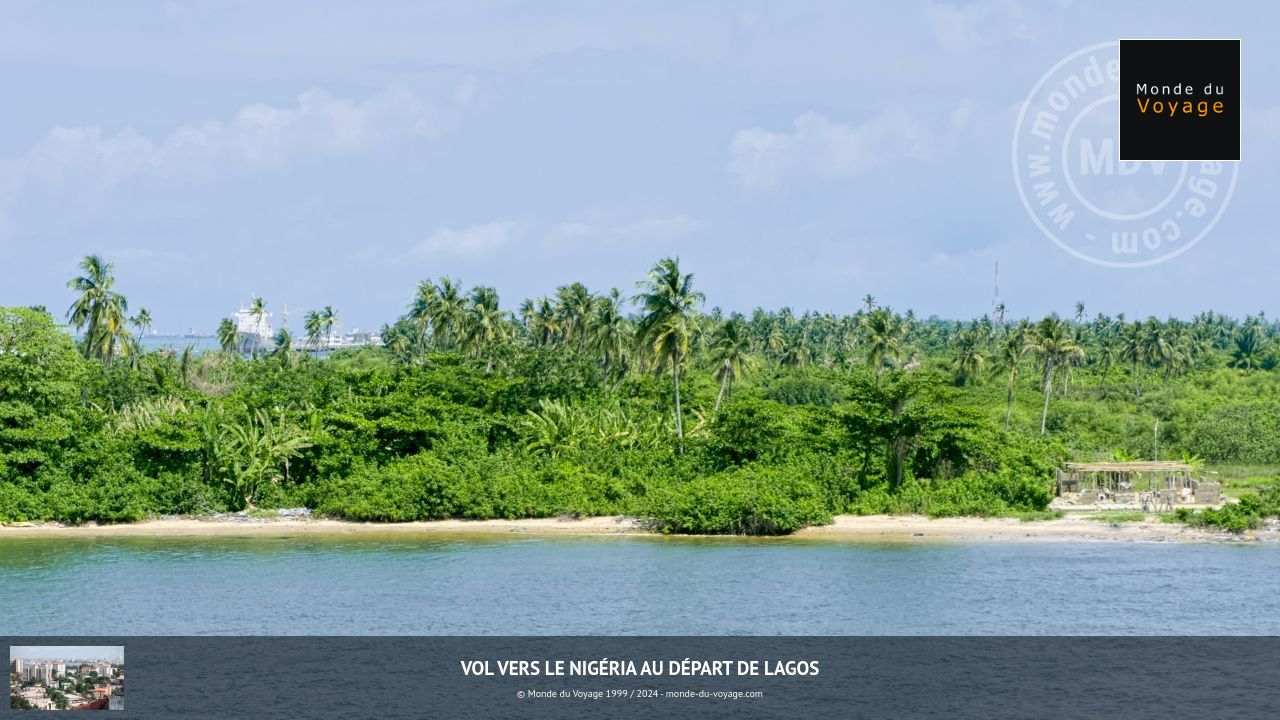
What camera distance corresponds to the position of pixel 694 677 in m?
27.1

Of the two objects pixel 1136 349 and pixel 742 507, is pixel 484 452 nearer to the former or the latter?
pixel 742 507

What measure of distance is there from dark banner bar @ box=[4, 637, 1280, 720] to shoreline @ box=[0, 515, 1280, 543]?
45.3ft

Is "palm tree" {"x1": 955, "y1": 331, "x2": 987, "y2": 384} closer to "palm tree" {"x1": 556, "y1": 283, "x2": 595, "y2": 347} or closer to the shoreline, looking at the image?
"palm tree" {"x1": 556, "y1": 283, "x2": 595, "y2": 347}

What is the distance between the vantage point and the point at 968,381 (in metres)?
94.6

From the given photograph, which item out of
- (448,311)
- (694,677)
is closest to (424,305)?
(448,311)

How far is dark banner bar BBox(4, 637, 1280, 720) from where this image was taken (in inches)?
981

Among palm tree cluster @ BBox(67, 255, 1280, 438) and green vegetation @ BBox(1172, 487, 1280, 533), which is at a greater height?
palm tree cluster @ BBox(67, 255, 1280, 438)

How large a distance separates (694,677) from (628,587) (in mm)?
8338

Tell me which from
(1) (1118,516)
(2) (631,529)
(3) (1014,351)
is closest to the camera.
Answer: (2) (631,529)

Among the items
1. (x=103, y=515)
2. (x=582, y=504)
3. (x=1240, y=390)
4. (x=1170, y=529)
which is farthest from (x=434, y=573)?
(x=1240, y=390)

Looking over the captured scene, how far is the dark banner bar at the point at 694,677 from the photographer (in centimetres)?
2492

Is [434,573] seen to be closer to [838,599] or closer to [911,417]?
[838,599]

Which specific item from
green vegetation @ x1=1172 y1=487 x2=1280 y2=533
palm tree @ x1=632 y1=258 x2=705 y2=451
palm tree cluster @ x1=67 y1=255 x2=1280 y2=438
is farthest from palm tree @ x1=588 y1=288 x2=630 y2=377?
green vegetation @ x1=1172 y1=487 x2=1280 y2=533

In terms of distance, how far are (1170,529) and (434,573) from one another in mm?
25501
